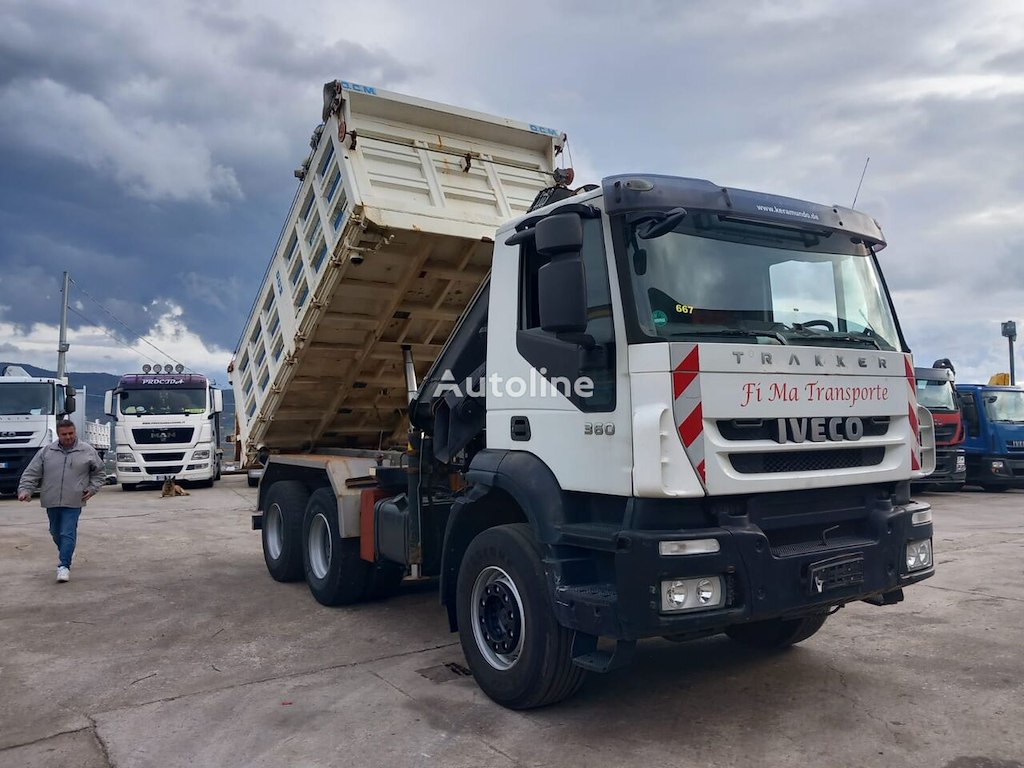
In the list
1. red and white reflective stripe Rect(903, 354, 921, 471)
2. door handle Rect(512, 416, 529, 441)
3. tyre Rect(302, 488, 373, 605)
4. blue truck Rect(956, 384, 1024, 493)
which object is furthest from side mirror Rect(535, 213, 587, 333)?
blue truck Rect(956, 384, 1024, 493)

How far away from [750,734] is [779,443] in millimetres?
1490

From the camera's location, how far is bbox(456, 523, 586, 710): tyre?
4332 mm

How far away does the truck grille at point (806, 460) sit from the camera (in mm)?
4031

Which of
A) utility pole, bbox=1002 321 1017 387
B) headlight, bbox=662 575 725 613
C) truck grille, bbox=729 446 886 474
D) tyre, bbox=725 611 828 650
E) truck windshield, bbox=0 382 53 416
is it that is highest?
utility pole, bbox=1002 321 1017 387

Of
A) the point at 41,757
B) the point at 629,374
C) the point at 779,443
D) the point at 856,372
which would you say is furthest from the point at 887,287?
the point at 41,757

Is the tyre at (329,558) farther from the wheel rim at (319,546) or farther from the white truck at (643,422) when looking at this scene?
the white truck at (643,422)

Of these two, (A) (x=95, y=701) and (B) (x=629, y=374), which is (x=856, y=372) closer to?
(B) (x=629, y=374)

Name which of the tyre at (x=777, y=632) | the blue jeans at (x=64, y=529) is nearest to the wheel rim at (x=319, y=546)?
the blue jeans at (x=64, y=529)

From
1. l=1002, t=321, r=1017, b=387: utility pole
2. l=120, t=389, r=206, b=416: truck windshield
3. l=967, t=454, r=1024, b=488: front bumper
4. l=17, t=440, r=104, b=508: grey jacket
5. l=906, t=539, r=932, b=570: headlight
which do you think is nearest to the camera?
l=906, t=539, r=932, b=570: headlight

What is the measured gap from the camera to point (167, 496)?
59.9 ft

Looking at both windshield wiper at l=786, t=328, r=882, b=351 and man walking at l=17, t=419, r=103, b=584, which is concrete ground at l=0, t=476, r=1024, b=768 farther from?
windshield wiper at l=786, t=328, r=882, b=351

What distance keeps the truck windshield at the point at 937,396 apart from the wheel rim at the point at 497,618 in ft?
44.8

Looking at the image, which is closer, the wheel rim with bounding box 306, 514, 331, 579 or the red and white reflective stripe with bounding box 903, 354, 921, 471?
the red and white reflective stripe with bounding box 903, 354, 921, 471

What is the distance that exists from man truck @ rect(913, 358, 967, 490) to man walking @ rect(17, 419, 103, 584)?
1413cm
